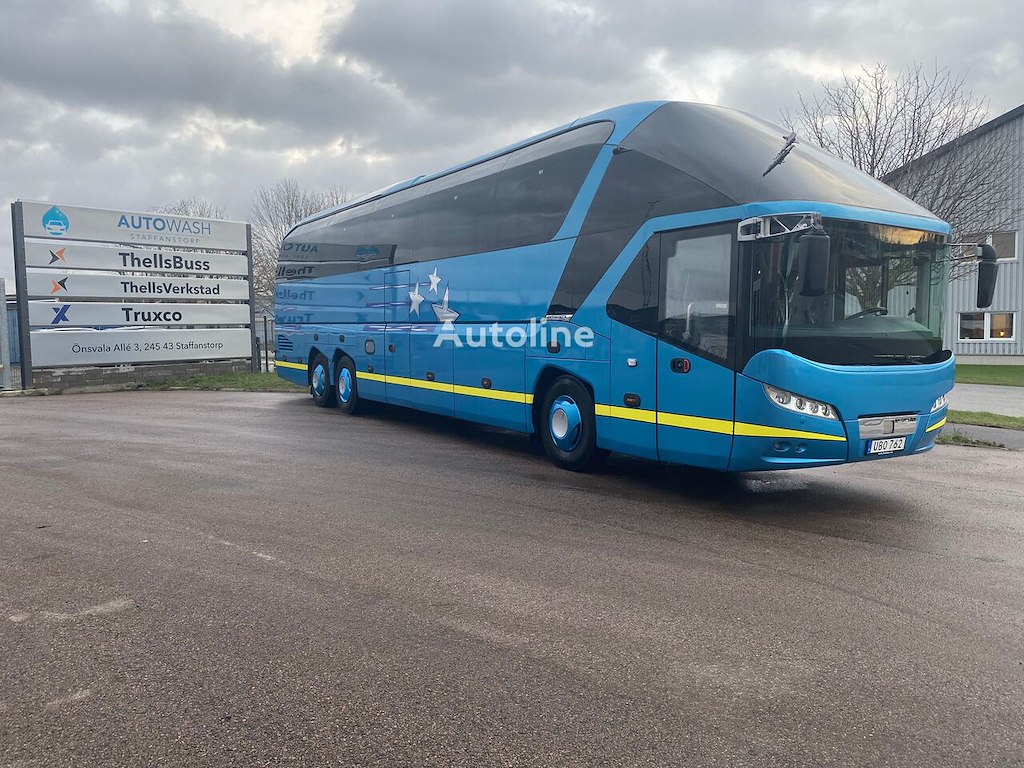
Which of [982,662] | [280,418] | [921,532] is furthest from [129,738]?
[280,418]

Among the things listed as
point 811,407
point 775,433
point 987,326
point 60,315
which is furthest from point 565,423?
point 987,326

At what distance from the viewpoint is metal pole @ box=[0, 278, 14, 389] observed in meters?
19.4

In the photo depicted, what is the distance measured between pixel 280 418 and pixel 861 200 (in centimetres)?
1013

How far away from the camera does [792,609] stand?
455cm

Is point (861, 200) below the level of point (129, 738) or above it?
above

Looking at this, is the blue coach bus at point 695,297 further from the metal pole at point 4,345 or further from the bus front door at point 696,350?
the metal pole at point 4,345

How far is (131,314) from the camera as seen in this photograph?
21.8 m

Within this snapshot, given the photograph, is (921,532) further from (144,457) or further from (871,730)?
(144,457)

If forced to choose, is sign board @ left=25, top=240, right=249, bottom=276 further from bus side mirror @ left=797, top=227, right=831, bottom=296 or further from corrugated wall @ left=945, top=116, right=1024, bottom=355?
corrugated wall @ left=945, top=116, right=1024, bottom=355

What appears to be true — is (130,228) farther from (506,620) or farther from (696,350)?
(506,620)

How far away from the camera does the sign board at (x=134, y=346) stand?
20.3m

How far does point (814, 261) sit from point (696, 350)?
1367mm

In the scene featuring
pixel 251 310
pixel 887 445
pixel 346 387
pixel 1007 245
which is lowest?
pixel 346 387

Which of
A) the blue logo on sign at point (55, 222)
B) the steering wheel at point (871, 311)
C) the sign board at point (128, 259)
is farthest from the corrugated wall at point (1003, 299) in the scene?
the blue logo on sign at point (55, 222)
